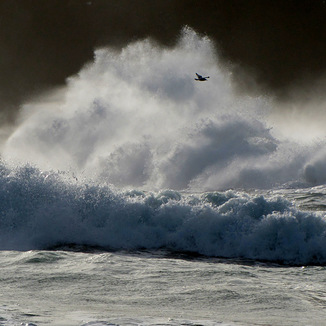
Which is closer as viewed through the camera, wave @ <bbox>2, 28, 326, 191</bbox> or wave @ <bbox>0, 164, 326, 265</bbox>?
wave @ <bbox>0, 164, 326, 265</bbox>

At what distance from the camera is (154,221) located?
13922 mm

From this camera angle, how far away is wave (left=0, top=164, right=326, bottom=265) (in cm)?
1270

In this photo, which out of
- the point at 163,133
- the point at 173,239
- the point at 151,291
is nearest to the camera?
the point at 151,291

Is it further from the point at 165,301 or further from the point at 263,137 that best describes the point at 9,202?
the point at 263,137

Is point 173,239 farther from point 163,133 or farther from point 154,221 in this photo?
point 163,133

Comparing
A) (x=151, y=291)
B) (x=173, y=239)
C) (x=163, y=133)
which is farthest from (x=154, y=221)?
(x=163, y=133)

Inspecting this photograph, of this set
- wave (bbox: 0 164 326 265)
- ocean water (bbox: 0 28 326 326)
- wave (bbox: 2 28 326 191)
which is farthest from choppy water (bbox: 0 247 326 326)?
wave (bbox: 2 28 326 191)

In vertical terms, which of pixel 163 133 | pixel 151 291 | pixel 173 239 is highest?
pixel 163 133

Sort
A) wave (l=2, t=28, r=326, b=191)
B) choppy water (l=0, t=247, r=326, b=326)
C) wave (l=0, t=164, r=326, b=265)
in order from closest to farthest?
choppy water (l=0, t=247, r=326, b=326), wave (l=0, t=164, r=326, b=265), wave (l=2, t=28, r=326, b=191)

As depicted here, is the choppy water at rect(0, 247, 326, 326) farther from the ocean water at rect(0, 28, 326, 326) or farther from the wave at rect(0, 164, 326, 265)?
the wave at rect(0, 164, 326, 265)

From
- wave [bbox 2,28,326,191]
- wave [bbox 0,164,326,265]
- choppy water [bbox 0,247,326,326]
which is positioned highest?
wave [bbox 2,28,326,191]

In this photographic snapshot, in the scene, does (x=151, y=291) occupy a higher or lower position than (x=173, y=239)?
lower

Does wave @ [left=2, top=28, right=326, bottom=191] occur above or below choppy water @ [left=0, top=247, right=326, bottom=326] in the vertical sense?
above

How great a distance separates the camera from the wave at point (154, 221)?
12695 millimetres
